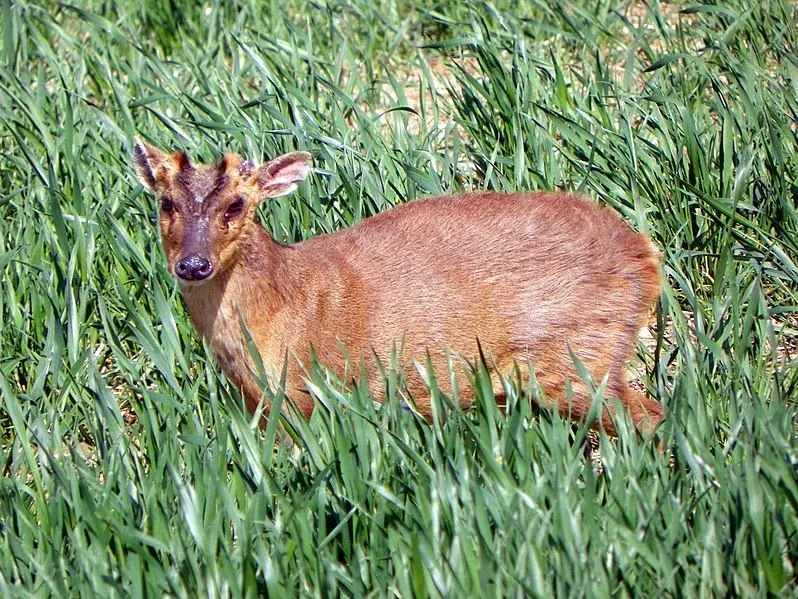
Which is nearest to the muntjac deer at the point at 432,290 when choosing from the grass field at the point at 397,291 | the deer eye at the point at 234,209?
the deer eye at the point at 234,209

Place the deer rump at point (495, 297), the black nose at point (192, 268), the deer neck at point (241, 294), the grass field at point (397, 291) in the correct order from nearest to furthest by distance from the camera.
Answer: the grass field at point (397, 291)
the black nose at point (192, 268)
the deer neck at point (241, 294)
the deer rump at point (495, 297)

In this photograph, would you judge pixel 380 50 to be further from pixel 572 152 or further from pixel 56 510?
pixel 56 510

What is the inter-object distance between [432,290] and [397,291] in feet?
0.35

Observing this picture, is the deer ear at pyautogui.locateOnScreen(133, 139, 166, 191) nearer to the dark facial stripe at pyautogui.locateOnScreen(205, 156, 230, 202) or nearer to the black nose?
the dark facial stripe at pyautogui.locateOnScreen(205, 156, 230, 202)

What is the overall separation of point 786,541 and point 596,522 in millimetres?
413

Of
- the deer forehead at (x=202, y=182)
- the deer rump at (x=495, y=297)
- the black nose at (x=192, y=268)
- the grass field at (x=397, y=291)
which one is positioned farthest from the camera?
the deer rump at (x=495, y=297)

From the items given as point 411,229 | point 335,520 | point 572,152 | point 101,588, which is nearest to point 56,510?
point 101,588

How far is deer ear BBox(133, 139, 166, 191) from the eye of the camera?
456cm

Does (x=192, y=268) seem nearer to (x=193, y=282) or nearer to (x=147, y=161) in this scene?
(x=193, y=282)

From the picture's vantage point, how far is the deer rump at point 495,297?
4531 millimetres

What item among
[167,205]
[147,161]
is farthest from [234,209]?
[147,161]

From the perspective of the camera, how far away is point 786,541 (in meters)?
3.28

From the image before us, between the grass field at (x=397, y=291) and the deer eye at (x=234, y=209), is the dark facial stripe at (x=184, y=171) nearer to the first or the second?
the deer eye at (x=234, y=209)

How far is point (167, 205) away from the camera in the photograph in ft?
14.3
